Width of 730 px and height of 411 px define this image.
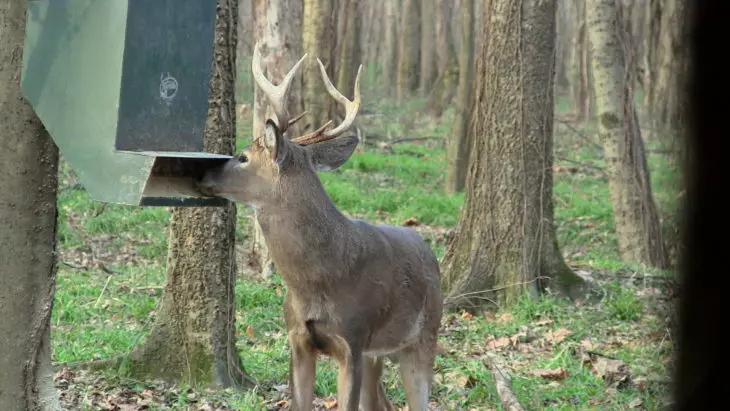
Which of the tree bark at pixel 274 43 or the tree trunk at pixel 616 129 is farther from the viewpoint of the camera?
the tree trunk at pixel 616 129

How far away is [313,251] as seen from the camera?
5.23 m

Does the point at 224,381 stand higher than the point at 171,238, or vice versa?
the point at 171,238

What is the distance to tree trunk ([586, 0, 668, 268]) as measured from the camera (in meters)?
12.1

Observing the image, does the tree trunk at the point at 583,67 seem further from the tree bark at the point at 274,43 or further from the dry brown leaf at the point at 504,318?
the dry brown leaf at the point at 504,318

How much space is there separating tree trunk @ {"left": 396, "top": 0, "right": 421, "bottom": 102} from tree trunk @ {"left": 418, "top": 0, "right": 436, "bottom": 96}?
1.97ft

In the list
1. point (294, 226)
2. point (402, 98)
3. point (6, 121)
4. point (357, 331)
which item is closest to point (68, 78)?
point (6, 121)

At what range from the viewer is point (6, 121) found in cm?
484

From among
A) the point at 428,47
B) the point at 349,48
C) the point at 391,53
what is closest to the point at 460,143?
the point at 349,48

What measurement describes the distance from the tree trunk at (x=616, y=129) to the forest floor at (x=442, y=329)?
1.94 ft

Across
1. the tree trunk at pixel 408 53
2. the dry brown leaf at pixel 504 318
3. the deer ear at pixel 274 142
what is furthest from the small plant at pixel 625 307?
the tree trunk at pixel 408 53

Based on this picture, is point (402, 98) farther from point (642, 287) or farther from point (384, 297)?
point (384, 297)

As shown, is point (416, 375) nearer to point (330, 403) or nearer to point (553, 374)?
point (330, 403)

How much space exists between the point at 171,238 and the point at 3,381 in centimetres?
191

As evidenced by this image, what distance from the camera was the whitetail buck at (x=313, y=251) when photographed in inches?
205
